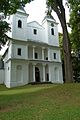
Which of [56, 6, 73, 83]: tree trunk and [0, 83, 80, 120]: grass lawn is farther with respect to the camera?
[56, 6, 73, 83]: tree trunk

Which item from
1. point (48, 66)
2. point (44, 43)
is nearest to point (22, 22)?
point (44, 43)

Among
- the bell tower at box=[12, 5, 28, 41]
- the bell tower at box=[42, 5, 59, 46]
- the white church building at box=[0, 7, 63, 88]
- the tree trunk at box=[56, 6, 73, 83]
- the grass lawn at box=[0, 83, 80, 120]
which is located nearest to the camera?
the grass lawn at box=[0, 83, 80, 120]

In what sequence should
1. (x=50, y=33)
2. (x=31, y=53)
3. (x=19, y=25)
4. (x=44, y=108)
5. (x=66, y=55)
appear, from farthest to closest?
(x=50, y=33), (x=31, y=53), (x=19, y=25), (x=66, y=55), (x=44, y=108)

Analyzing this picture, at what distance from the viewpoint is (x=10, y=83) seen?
3250cm

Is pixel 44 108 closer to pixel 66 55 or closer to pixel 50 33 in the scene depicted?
pixel 66 55

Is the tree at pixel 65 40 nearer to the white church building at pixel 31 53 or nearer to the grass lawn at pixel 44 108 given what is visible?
the grass lawn at pixel 44 108

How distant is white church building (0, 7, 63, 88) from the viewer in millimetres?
34062

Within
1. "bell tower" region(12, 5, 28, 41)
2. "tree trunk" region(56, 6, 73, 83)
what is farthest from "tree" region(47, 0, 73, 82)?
"bell tower" region(12, 5, 28, 41)

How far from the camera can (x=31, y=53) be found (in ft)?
124

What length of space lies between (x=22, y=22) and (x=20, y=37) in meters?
3.27

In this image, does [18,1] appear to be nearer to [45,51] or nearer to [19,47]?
[19,47]

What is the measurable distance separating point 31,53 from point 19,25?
5.87 m

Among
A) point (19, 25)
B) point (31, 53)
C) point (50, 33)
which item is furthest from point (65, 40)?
point (50, 33)

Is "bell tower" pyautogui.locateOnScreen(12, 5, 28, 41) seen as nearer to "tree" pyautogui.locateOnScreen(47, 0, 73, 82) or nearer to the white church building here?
the white church building
